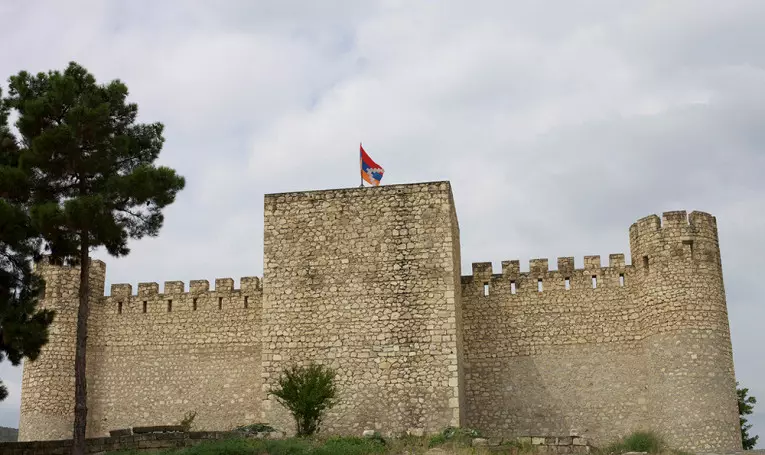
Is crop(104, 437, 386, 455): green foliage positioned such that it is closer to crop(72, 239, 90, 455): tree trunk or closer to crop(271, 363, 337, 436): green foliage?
crop(72, 239, 90, 455): tree trunk

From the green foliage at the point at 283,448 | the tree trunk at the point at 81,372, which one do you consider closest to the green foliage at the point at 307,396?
the green foliage at the point at 283,448

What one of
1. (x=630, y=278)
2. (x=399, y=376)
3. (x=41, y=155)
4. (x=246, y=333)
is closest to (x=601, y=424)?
(x=630, y=278)

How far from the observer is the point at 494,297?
71.3 ft

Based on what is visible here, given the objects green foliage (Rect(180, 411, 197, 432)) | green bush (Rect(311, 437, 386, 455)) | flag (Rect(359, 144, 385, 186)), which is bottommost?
green bush (Rect(311, 437, 386, 455))

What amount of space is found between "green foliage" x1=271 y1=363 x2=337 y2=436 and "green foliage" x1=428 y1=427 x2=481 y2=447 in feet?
7.63

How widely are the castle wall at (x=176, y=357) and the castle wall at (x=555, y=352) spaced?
18.3 feet

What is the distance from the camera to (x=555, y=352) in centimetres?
2108

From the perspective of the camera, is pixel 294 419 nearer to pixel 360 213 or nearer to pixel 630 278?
pixel 360 213

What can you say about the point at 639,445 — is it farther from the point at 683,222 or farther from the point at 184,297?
the point at 184,297

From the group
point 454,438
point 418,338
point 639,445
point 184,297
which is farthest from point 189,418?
point 639,445

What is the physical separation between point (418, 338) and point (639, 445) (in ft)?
15.9

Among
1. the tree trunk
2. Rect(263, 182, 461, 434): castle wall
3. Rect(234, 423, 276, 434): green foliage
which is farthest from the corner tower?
the tree trunk

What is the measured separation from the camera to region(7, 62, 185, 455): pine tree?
49.7 ft

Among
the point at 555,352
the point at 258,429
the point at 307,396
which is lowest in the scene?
the point at 258,429
